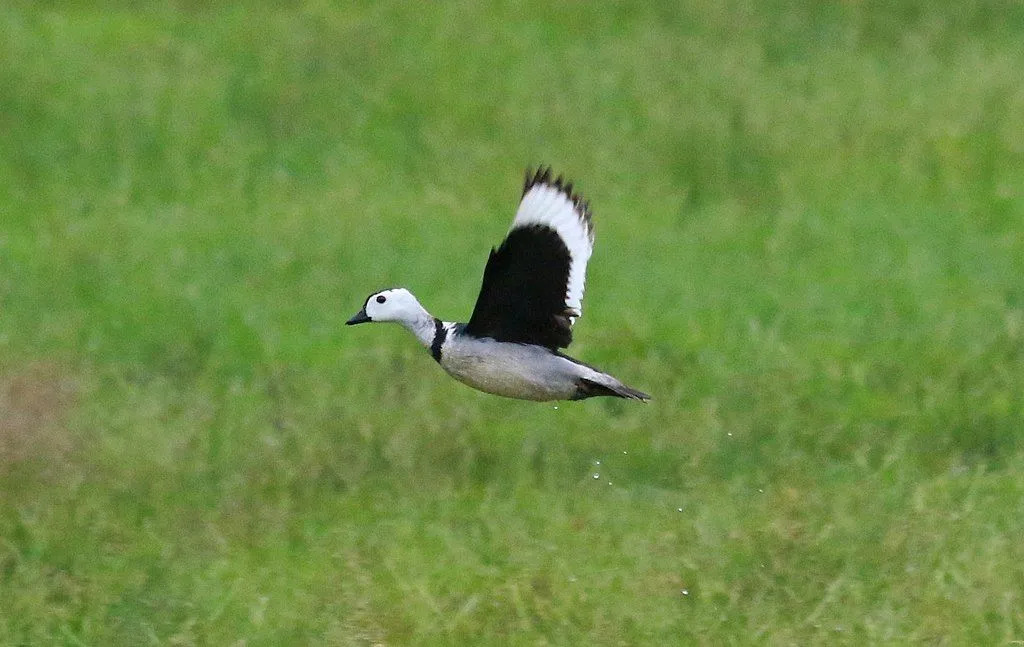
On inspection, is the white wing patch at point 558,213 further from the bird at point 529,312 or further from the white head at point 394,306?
the white head at point 394,306

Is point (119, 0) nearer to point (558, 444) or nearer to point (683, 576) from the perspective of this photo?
point (558, 444)

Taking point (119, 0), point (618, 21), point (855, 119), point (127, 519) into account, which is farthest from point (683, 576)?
point (119, 0)

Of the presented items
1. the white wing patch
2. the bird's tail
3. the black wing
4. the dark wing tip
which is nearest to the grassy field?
the bird's tail

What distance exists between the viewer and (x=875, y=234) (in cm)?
1166

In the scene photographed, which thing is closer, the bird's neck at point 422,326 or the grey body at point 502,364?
the grey body at point 502,364

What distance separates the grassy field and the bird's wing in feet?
3.52

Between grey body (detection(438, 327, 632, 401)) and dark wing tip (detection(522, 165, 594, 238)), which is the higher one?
dark wing tip (detection(522, 165, 594, 238))

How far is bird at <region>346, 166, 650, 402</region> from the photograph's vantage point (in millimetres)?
6125

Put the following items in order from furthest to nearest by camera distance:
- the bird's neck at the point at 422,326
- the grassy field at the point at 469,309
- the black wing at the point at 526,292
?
the grassy field at the point at 469,309 < the bird's neck at the point at 422,326 < the black wing at the point at 526,292

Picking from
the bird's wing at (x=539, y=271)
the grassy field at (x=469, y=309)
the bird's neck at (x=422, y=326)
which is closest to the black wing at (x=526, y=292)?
the bird's wing at (x=539, y=271)

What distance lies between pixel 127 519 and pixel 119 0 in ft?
27.2

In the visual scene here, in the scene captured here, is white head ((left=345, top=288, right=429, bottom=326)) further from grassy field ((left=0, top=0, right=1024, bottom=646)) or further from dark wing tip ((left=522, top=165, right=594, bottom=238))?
grassy field ((left=0, top=0, right=1024, bottom=646))

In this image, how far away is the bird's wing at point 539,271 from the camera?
6.11m

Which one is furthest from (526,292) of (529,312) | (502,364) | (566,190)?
(566,190)
